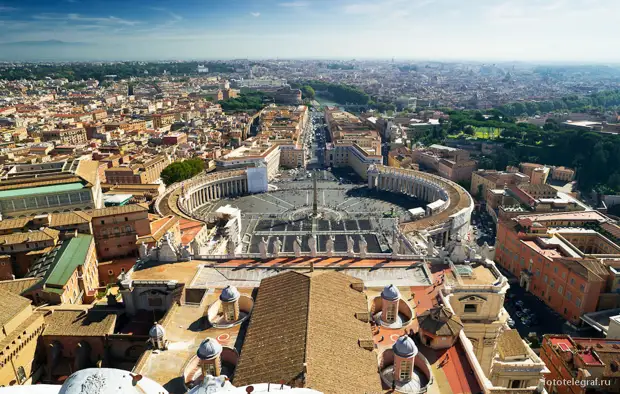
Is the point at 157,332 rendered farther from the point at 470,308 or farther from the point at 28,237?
the point at 28,237

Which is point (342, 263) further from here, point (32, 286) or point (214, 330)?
point (32, 286)

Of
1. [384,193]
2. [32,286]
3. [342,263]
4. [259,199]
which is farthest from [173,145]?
[342,263]

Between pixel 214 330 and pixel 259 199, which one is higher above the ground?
pixel 214 330

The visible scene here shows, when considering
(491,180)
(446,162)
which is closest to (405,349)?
(491,180)

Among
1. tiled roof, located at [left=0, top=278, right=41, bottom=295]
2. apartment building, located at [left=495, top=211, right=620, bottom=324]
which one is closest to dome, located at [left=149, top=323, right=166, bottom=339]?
tiled roof, located at [left=0, top=278, right=41, bottom=295]

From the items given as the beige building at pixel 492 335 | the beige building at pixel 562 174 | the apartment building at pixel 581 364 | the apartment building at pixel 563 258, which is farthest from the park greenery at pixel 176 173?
the beige building at pixel 562 174

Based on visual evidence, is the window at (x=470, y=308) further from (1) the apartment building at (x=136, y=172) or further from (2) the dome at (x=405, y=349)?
(1) the apartment building at (x=136, y=172)
